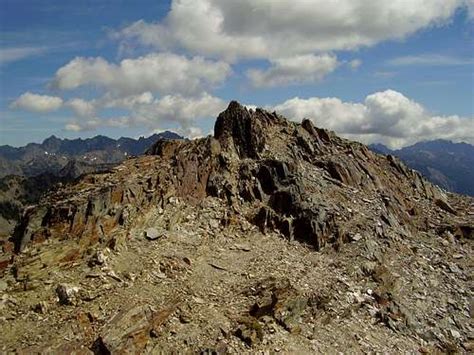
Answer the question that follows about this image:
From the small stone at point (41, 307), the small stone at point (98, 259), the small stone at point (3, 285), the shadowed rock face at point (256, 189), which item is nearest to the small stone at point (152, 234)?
the shadowed rock face at point (256, 189)

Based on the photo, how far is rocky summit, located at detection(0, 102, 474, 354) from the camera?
2783 cm

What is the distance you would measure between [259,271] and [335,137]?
80.2 ft

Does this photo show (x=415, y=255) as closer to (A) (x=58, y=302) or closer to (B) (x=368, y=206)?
(B) (x=368, y=206)

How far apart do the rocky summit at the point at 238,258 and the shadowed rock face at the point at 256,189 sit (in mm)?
136

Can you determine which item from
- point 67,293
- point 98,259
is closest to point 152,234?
point 98,259

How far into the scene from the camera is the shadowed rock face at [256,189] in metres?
34.4

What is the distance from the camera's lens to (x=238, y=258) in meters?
35.4

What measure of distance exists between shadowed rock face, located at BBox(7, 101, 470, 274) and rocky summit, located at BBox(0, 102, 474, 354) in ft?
0.45

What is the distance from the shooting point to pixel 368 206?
44.2 metres

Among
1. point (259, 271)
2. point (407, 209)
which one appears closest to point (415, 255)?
point (407, 209)

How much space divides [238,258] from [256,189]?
8894 millimetres

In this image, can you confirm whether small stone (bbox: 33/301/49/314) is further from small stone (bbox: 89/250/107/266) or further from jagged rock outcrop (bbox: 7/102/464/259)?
jagged rock outcrop (bbox: 7/102/464/259)

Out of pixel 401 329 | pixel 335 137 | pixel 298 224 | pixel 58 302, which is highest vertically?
pixel 335 137

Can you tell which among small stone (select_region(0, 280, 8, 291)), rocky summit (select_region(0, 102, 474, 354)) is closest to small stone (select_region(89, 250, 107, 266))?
rocky summit (select_region(0, 102, 474, 354))
